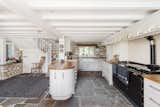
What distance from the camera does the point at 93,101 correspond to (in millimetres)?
4328

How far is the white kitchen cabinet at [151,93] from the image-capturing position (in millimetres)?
2566

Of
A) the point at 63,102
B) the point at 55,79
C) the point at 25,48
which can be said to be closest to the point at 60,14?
the point at 55,79

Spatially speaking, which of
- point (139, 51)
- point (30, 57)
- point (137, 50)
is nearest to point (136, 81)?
point (139, 51)

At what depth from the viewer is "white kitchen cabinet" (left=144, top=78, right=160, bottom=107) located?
2566 millimetres

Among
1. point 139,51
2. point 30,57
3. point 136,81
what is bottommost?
point 136,81

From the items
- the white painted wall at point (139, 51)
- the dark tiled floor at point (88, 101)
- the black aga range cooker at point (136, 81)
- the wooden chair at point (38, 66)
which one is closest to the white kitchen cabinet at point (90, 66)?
the wooden chair at point (38, 66)

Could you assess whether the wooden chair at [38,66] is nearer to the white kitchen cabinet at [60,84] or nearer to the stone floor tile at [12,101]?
the stone floor tile at [12,101]

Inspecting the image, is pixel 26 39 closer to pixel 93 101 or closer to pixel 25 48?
pixel 25 48

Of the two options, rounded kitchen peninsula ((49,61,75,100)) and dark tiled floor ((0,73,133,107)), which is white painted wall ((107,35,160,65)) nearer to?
dark tiled floor ((0,73,133,107))

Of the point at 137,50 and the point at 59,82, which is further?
the point at 137,50

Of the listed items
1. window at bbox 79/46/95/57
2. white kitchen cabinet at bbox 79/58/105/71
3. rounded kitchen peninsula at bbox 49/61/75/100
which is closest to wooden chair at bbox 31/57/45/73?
white kitchen cabinet at bbox 79/58/105/71

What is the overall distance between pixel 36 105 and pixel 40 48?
18.5 feet

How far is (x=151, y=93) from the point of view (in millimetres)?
2799

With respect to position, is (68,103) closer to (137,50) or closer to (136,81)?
(136,81)
